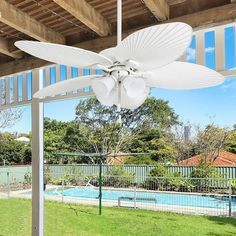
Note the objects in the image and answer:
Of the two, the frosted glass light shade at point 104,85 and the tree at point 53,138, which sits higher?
the frosted glass light shade at point 104,85

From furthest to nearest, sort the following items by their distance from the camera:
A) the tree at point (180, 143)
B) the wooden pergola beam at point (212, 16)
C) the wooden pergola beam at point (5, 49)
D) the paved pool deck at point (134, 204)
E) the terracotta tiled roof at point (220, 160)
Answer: the tree at point (180, 143), the paved pool deck at point (134, 204), the terracotta tiled roof at point (220, 160), the wooden pergola beam at point (5, 49), the wooden pergola beam at point (212, 16)

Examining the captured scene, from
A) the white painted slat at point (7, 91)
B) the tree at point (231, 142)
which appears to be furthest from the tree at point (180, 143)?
the white painted slat at point (7, 91)

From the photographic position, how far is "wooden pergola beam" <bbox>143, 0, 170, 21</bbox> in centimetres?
200

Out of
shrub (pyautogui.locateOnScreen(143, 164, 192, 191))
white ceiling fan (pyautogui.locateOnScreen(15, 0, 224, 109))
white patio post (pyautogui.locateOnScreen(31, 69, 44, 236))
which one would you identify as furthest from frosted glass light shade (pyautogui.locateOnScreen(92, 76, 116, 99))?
shrub (pyautogui.locateOnScreen(143, 164, 192, 191))

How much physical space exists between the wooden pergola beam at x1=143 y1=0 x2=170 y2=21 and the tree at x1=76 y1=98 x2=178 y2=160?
204 centimetres

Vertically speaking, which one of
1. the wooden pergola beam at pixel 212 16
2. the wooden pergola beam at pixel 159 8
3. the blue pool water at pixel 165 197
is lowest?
the blue pool water at pixel 165 197

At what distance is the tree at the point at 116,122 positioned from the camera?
428 centimetres

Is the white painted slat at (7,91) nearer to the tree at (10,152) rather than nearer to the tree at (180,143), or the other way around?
the tree at (10,152)

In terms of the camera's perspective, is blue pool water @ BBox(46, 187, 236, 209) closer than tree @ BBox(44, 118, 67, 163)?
Yes

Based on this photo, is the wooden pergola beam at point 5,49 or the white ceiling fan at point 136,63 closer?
the white ceiling fan at point 136,63

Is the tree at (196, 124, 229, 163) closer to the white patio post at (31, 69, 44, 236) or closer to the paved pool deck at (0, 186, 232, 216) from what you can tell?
the paved pool deck at (0, 186, 232, 216)

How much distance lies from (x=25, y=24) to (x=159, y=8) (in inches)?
38.8

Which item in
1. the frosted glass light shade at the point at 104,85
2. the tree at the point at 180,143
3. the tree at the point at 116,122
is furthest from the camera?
the tree at the point at 116,122

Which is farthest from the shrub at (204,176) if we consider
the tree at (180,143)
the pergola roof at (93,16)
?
the pergola roof at (93,16)
